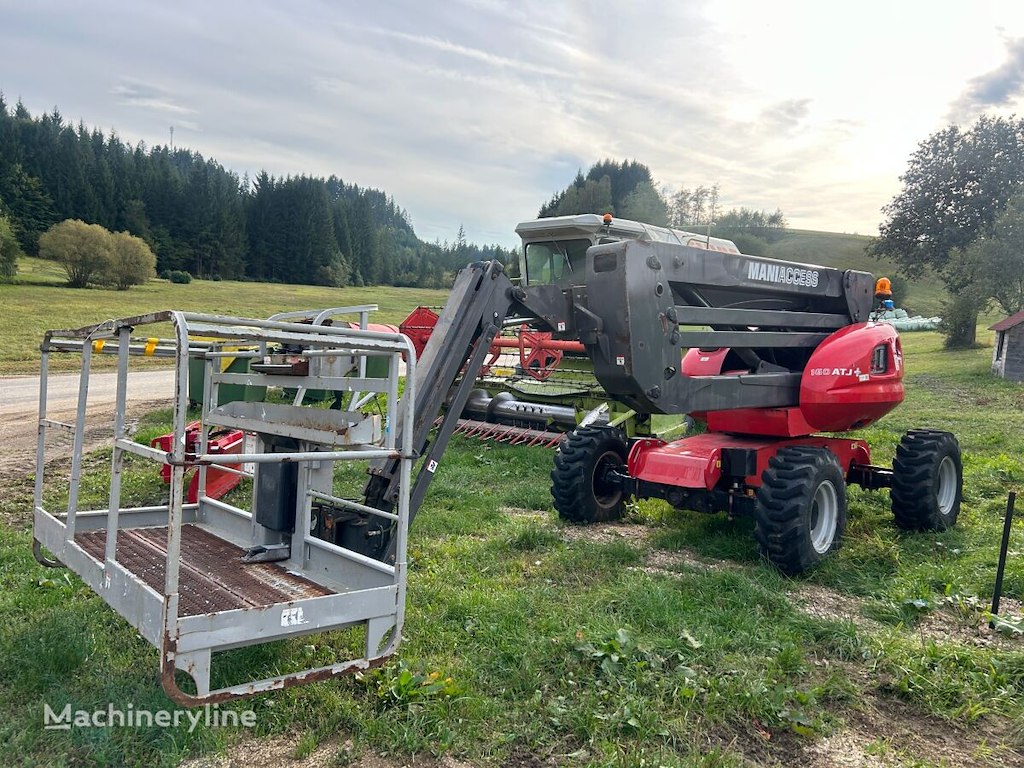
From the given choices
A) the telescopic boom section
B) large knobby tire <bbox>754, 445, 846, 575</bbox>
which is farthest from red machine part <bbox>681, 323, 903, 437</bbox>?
the telescopic boom section

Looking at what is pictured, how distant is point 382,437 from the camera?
11.9ft

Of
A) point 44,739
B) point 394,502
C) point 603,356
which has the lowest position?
point 44,739

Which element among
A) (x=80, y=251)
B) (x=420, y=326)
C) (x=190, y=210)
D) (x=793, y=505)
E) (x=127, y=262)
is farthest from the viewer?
(x=190, y=210)

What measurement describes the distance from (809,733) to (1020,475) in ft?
21.6

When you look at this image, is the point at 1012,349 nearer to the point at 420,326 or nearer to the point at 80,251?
the point at 420,326

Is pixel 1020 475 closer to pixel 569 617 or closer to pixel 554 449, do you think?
pixel 554 449

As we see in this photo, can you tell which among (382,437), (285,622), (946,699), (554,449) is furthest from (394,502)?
(554,449)

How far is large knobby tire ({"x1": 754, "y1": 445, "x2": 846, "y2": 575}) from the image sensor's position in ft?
16.6

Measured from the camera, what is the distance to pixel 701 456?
18.8 feet

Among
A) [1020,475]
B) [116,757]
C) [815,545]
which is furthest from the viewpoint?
[1020,475]

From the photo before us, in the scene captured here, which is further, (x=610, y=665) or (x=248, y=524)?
(x=248, y=524)

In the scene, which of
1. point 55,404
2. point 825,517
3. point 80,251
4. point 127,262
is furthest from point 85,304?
point 825,517

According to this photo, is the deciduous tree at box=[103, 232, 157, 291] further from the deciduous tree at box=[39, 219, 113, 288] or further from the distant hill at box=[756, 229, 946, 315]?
the distant hill at box=[756, 229, 946, 315]

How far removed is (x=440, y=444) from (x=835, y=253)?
90.8 m
